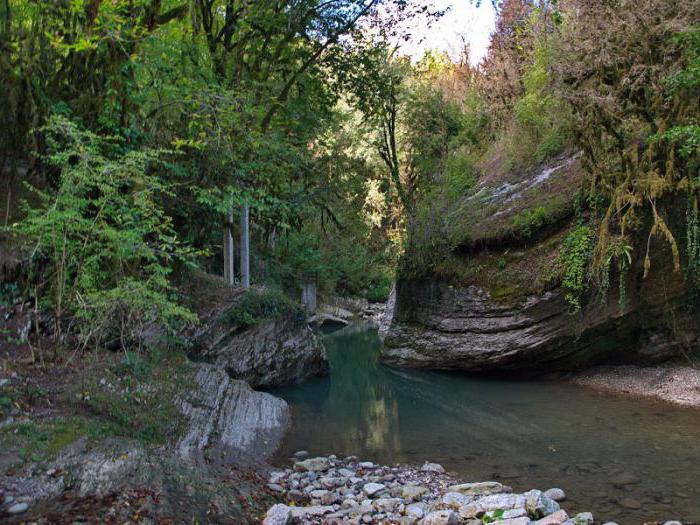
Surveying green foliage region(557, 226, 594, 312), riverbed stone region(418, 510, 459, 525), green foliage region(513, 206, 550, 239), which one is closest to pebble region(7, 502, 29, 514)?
riverbed stone region(418, 510, 459, 525)

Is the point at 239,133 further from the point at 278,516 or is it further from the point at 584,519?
the point at 584,519

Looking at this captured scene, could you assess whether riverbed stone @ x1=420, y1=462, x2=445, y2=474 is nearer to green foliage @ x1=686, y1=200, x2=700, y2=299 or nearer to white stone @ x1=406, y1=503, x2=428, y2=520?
white stone @ x1=406, y1=503, x2=428, y2=520

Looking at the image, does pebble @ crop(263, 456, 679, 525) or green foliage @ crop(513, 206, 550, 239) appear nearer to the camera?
pebble @ crop(263, 456, 679, 525)

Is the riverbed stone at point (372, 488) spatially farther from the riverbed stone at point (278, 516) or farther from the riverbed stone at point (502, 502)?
the riverbed stone at point (278, 516)

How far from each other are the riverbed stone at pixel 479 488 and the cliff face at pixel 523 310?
6.42m

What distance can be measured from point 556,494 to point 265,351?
8.16m

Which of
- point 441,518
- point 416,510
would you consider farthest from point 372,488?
point 441,518

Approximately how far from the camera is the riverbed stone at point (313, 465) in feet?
22.8

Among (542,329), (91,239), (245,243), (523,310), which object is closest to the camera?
(91,239)

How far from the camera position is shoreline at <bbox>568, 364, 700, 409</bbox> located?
1016 centimetres

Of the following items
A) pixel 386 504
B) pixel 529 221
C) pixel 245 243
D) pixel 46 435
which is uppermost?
pixel 529 221

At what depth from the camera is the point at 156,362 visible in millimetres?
8500

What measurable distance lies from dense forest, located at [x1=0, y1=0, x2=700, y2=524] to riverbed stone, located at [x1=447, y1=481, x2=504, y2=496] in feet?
2.70

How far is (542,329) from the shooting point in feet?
39.6
